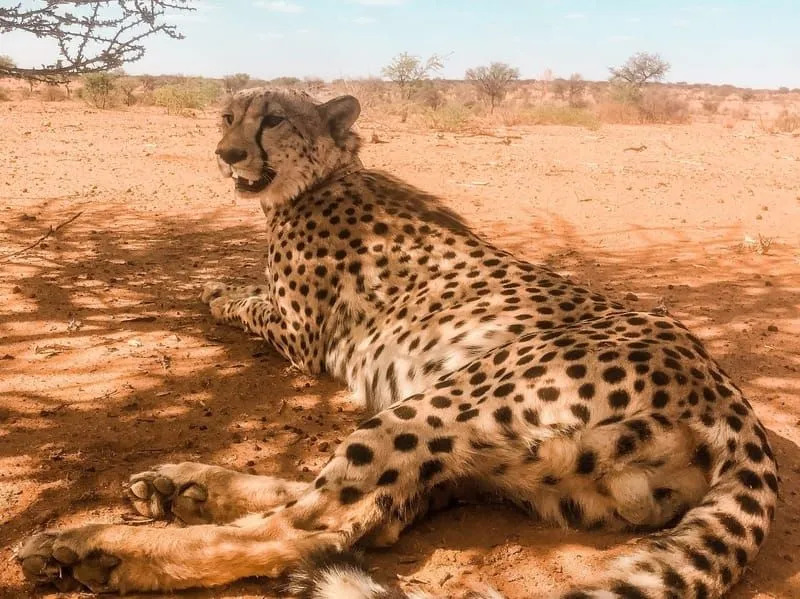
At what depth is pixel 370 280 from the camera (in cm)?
335

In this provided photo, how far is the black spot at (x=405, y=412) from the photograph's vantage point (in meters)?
2.26

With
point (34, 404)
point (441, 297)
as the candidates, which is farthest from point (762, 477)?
point (34, 404)

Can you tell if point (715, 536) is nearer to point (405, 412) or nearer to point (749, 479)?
point (749, 479)

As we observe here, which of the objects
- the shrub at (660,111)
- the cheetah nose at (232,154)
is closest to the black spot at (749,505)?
the cheetah nose at (232,154)

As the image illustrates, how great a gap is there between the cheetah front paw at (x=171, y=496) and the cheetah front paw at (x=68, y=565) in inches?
13.0

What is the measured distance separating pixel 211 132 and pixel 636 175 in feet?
22.3

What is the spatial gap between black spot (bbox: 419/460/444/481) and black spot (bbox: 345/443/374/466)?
0.16 m

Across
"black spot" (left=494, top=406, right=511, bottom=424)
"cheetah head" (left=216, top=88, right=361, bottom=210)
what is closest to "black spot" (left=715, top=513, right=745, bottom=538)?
"black spot" (left=494, top=406, right=511, bottom=424)

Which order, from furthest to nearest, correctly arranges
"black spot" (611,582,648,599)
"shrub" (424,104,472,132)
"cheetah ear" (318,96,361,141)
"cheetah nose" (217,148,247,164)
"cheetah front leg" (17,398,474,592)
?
"shrub" (424,104,472,132), "cheetah ear" (318,96,361,141), "cheetah nose" (217,148,247,164), "cheetah front leg" (17,398,474,592), "black spot" (611,582,648,599)

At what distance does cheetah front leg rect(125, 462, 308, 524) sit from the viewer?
227 cm

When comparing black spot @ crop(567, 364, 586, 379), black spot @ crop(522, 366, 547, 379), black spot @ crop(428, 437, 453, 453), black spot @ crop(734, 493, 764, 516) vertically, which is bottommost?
black spot @ crop(734, 493, 764, 516)

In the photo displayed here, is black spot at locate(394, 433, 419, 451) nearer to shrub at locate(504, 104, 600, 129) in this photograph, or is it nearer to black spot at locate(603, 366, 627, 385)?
black spot at locate(603, 366, 627, 385)

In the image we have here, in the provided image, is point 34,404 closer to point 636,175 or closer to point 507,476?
point 507,476

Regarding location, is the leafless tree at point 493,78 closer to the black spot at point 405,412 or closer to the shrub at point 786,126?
the shrub at point 786,126
